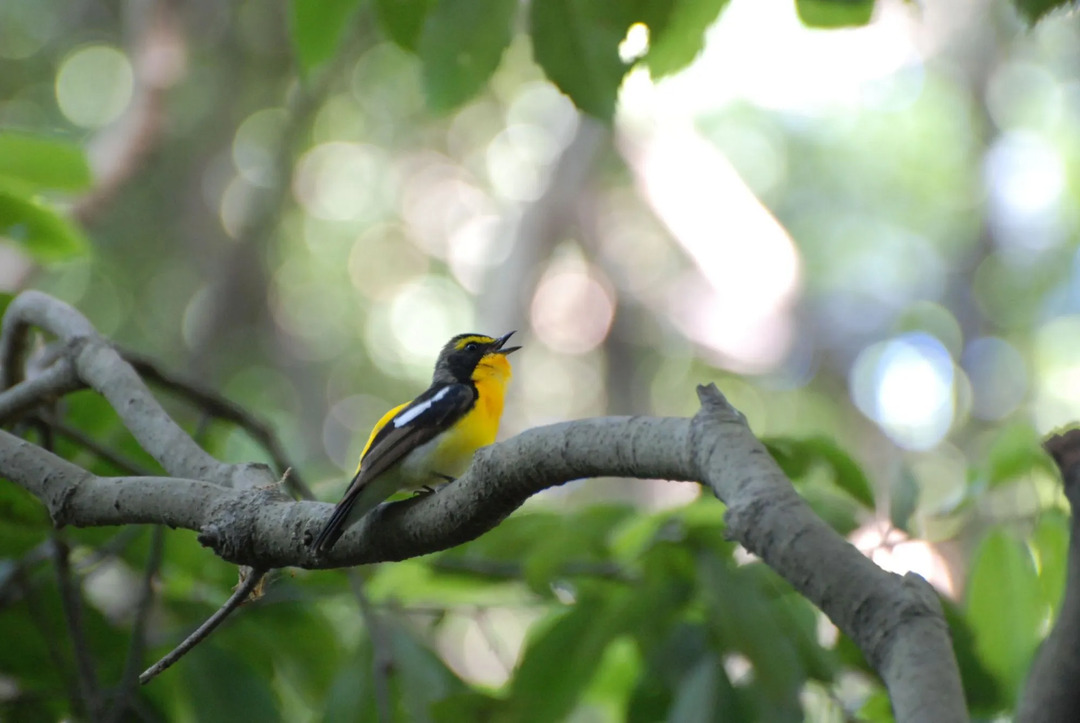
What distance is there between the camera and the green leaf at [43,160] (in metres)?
3.26

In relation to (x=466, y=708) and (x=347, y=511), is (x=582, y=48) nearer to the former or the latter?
(x=347, y=511)

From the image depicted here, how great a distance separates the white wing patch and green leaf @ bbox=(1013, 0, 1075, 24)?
198 cm

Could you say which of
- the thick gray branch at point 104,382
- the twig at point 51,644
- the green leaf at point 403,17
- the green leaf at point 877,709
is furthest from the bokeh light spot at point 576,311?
the green leaf at point 403,17

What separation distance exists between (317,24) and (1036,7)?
5.11 feet

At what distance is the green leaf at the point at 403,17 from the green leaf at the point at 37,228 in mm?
1762

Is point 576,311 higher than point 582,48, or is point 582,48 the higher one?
point 582,48

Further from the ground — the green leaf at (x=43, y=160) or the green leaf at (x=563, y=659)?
the green leaf at (x=43, y=160)

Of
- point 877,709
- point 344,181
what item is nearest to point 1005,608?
point 877,709

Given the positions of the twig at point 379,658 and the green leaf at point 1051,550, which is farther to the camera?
the twig at point 379,658

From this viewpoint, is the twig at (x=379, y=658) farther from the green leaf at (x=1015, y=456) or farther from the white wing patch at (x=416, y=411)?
the green leaf at (x=1015, y=456)

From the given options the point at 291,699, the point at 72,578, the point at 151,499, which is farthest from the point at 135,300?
the point at 151,499

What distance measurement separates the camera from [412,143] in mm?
22219

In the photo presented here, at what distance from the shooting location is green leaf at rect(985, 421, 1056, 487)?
9.73ft

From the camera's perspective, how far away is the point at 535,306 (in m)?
14.6
